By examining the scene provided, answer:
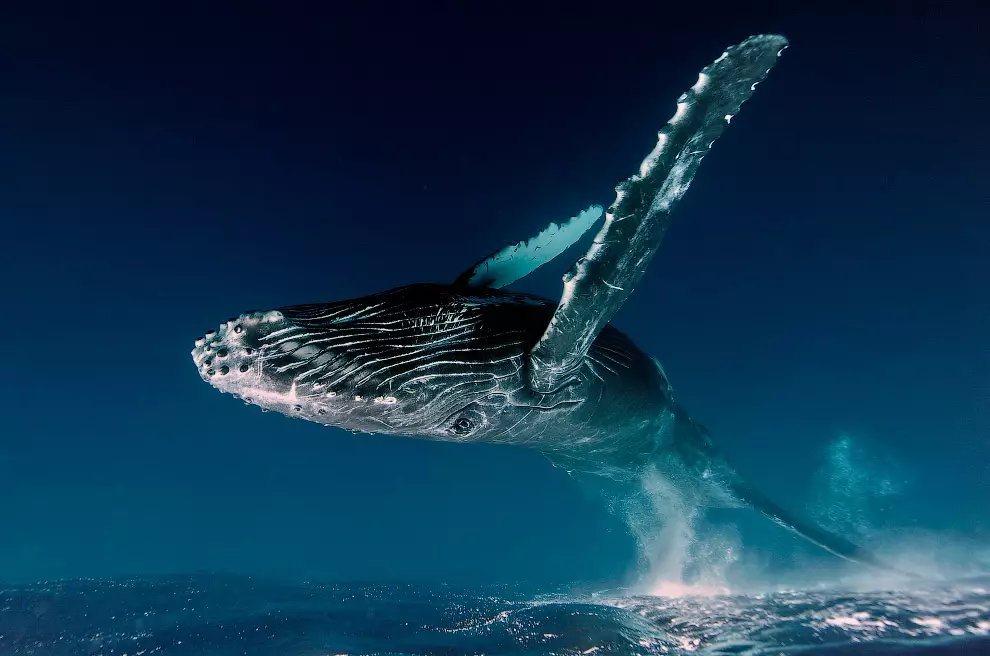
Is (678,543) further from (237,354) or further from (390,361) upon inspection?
(237,354)

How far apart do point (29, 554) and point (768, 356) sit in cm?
6156

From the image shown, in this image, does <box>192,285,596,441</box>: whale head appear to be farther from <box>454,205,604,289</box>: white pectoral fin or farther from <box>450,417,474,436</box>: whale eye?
<box>454,205,604,289</box>: white pectoral fin

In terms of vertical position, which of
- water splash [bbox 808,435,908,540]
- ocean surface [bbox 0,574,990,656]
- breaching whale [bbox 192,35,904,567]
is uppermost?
water splash [bbox 808,435,908,540]

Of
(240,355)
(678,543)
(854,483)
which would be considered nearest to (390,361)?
(240,355)

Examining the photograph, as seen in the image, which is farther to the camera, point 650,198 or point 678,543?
point 678,543

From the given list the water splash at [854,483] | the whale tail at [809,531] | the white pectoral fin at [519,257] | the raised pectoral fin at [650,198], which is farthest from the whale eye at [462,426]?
the water splash at [854,483]

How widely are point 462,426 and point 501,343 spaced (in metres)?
1.06

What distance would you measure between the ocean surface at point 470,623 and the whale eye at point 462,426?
9.45ft

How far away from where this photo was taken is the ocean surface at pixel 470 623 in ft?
18.4

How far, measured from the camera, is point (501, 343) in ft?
18.3

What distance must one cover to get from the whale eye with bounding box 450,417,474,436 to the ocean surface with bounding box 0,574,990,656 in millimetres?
2881

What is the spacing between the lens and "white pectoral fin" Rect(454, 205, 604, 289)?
278 inches

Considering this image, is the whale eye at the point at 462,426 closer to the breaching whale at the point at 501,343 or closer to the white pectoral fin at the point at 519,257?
the breaching whale at the point at 501,343

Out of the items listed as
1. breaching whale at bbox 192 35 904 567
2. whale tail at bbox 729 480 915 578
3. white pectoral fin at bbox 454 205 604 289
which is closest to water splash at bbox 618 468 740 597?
whale tail at bbox 729 480 915 578
